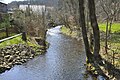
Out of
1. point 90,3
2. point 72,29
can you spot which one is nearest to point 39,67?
point 90,3

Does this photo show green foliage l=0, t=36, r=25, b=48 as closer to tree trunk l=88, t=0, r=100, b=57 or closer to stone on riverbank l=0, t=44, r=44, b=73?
stone on riverbank l=0, t=44, r=44, b=73

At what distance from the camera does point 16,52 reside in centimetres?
3847

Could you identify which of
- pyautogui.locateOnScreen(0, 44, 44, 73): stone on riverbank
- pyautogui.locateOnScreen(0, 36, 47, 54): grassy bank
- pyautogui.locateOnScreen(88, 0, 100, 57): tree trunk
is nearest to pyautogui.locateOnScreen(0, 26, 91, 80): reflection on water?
pyautogui.locateOnScreen(0, 44, 44, 73): stone on riverbank

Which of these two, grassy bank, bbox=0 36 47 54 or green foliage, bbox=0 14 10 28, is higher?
green foliage, bbox=0 14 10 28

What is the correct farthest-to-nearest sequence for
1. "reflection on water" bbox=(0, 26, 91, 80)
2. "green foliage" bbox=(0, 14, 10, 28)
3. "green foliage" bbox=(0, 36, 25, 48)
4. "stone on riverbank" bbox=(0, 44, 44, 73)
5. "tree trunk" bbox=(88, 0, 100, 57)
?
"green foliage" bbox=(0, 14, 10, 28)
"green foliage" bbox=(0, 36, 25, 48)
"stone on riverbank" bbox=(0, 44, 44, 73)
"reflection on water" bbox=(0, 26, 91, 80)
"tree trunk" bbox=(88, 0, 100, 57)

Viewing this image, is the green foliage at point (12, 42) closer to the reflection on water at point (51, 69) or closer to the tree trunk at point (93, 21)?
the reflection on water at point (51, 69)

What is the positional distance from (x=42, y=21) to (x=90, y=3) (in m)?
32.6

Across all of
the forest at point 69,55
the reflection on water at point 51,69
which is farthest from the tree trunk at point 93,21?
the reflection on water at point 51,69

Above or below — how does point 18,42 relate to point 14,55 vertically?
above

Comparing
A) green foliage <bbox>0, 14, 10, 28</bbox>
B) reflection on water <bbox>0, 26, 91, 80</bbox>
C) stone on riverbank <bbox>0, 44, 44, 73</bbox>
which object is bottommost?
reflection on water <bbox>0, 26, 91, 80</bbox>

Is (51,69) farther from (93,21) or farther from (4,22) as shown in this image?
(4,22)

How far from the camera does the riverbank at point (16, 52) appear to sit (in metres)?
33.0

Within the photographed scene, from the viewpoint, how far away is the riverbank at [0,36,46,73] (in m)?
33.0

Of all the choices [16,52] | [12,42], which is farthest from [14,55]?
[12,42]
